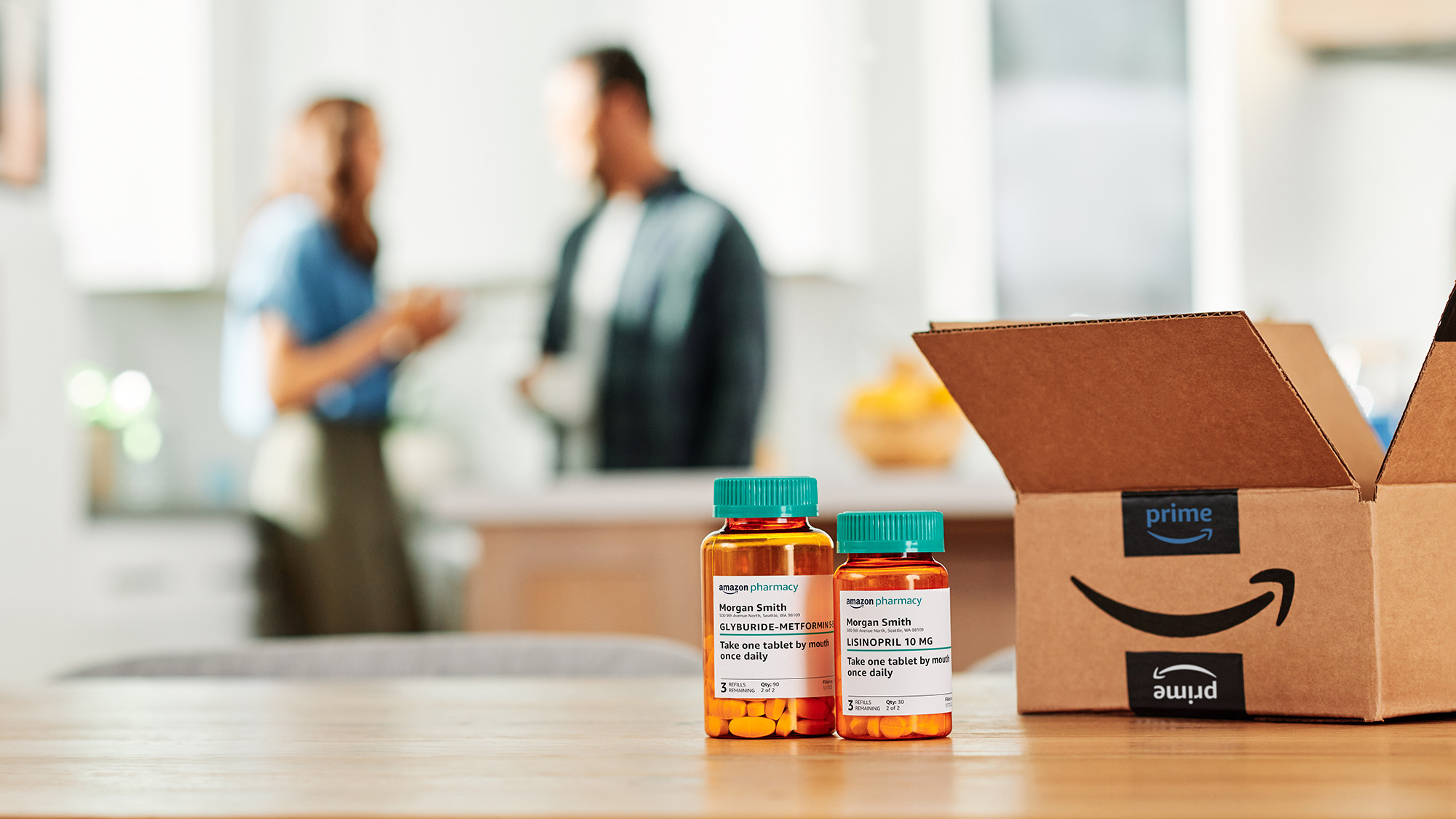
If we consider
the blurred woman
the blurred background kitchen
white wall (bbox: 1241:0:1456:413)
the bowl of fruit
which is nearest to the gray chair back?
the bowl of fruit

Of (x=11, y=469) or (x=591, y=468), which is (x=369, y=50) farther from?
(x=591, y=468)

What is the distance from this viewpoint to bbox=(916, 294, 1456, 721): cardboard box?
23.0 inches

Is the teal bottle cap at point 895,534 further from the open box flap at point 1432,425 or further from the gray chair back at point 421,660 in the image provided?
the gray chair back at point 421,660

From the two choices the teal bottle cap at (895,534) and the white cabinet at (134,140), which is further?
the white cabinet at (134,140)

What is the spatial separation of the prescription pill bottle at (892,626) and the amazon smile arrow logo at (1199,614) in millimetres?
113

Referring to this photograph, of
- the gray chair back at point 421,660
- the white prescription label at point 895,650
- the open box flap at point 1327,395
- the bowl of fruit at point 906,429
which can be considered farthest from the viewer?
the bowl of fruit at point 906,429

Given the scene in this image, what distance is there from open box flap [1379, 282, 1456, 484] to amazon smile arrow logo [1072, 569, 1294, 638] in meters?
0.06

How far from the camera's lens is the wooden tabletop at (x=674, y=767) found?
0.44 meters

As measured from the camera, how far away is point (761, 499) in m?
0.57

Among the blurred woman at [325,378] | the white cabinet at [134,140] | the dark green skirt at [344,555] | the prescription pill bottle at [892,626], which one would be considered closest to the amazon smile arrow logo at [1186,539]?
the prescription pill bottle at [892,626]

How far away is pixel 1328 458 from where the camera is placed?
0.59 metres

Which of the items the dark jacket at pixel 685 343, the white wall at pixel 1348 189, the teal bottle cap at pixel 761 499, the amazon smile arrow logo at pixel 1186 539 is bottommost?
the amazon smile arrow logo at pixel 1186 539

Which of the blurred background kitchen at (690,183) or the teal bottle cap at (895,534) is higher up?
the blurred background kitchen at (690,183)

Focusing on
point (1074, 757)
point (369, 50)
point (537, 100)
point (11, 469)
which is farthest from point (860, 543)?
point (369, 50)
